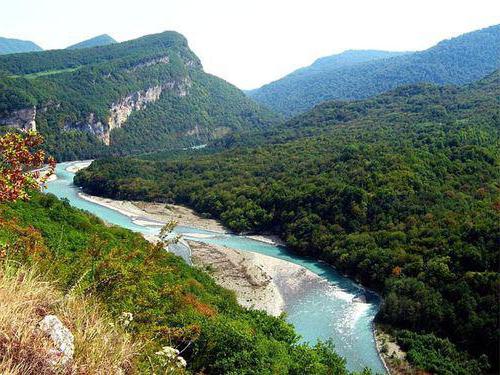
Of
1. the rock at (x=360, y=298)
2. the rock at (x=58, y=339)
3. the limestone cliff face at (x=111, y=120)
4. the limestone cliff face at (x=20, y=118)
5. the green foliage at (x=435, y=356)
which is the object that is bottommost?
the rock at (x=360, y=298)

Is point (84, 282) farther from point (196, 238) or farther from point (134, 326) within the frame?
point (196, 238)

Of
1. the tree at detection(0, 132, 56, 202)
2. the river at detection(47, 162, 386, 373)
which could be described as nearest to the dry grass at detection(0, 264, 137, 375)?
the tree at detection(0, 132, 56, 202)

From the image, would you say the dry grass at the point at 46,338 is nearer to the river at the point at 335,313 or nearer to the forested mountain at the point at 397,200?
the river at the point at 335,313

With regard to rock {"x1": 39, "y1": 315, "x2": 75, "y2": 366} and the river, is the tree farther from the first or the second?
the river

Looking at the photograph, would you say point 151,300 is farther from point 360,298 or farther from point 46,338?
point 360,298

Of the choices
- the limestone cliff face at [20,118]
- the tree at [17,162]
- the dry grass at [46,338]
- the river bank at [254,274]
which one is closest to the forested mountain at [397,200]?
the river bank at [254,274]

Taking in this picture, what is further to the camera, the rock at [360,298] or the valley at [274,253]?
the rock at [360,298]
